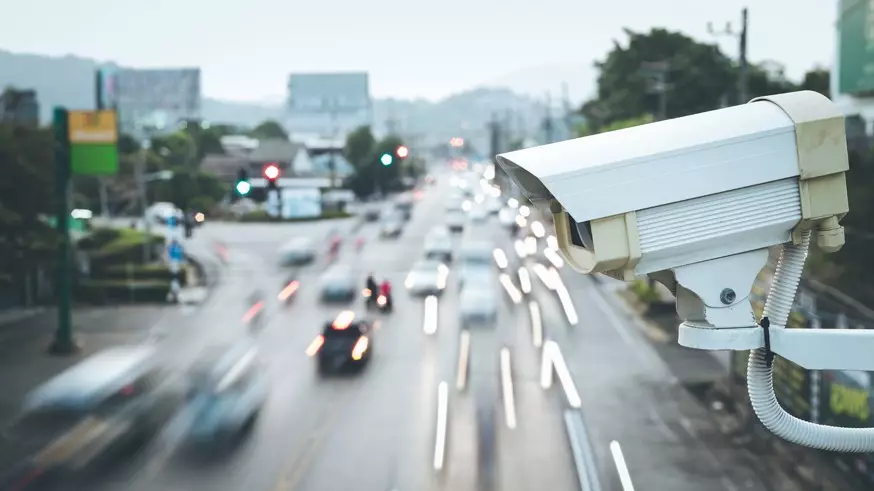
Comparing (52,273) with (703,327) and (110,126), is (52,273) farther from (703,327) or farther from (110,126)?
(703,327)

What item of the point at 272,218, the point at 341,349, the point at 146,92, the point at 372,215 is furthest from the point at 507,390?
the point at 146,92

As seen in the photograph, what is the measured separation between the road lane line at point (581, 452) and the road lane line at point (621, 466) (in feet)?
1.12

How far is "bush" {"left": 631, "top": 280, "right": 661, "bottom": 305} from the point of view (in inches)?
1300

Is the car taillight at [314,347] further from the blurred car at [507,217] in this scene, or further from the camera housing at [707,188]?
the blurred car at [507,217]

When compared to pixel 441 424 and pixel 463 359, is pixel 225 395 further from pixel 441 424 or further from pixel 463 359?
pixel 463 359

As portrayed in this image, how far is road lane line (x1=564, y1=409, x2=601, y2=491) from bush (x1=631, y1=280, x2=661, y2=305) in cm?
1322

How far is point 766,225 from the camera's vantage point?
4.73m

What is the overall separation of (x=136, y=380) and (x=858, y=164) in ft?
61.0

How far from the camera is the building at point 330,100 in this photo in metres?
129

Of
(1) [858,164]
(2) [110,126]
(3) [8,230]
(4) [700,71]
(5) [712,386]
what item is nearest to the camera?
(5) [712,386]

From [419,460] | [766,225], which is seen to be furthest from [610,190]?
[419,460]

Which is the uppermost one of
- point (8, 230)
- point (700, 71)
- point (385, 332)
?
point (700, 71)

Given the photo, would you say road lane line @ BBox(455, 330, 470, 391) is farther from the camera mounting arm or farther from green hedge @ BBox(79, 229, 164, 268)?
the camera mounting arm

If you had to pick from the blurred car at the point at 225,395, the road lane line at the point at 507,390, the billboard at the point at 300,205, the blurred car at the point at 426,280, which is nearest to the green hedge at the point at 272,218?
the billboard at the point at 300,205
